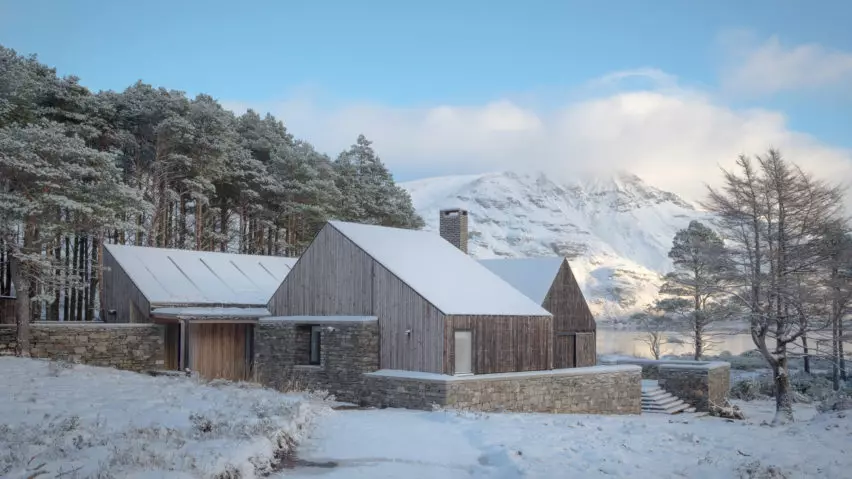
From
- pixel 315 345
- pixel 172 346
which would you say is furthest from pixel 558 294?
pixel 172 346

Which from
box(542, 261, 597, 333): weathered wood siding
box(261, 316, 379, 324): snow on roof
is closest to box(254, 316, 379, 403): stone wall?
box(261, 316, 379, 324): snow on roof

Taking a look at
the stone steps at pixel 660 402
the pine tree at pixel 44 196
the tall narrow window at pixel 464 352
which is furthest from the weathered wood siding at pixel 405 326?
the stone steps at pixel 660 402

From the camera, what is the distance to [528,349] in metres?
20.5

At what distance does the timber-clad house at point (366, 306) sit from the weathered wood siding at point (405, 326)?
1.1 inches

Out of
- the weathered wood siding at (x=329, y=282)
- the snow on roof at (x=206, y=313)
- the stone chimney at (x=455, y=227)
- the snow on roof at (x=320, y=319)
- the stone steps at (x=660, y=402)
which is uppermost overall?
the stone chimney at (x=455, y=227)

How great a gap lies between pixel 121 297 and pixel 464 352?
12.2 meters

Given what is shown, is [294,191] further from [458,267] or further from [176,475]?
[176,475]

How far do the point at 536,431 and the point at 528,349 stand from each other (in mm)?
8618

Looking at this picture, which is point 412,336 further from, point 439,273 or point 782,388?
point 782,388

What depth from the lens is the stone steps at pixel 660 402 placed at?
81.9 ft

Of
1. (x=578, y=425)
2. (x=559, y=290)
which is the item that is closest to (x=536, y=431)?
(x=578, y=425)

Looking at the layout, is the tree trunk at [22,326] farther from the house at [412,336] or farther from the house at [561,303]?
the house at [561,303]

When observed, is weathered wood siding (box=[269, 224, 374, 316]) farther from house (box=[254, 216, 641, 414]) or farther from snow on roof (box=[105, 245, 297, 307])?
snow on roof (box=[105, 245, 297, 307])

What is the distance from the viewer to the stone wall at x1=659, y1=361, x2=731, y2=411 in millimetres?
26500
